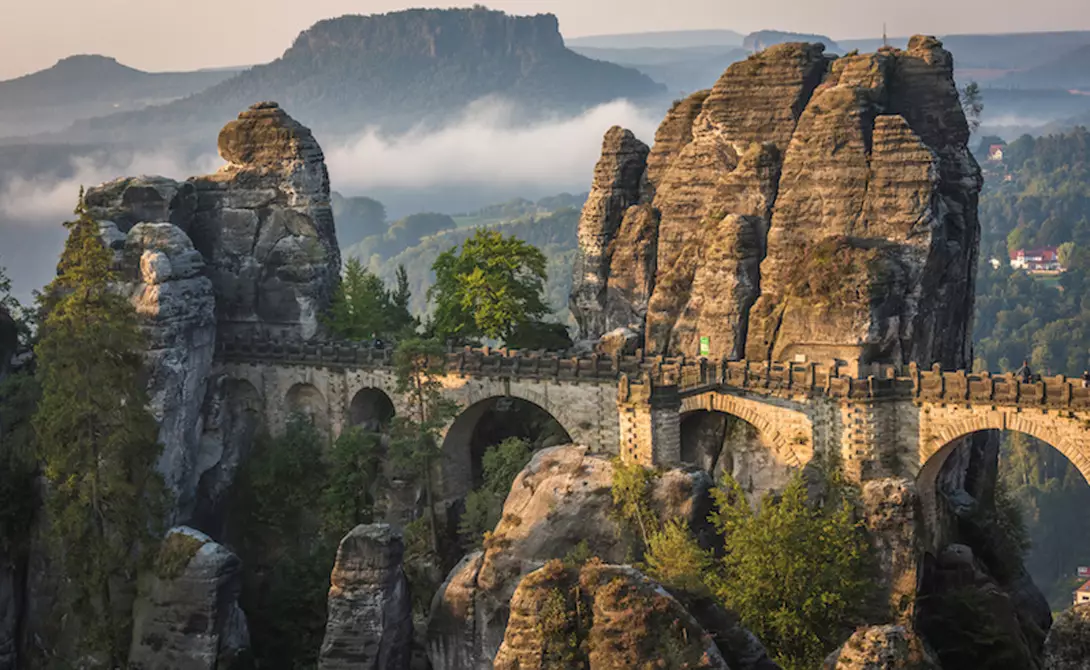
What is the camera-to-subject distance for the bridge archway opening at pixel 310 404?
2598 inches

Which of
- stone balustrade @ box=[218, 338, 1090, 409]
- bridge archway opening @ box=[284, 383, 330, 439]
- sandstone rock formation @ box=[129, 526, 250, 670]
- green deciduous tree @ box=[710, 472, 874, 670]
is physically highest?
stone balustrade @ box=[218, 338, 1090, 409]

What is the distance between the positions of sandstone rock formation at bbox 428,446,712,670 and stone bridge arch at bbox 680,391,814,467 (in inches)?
141

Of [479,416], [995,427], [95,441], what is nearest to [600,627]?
[995,427]

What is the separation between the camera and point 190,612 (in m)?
55.0

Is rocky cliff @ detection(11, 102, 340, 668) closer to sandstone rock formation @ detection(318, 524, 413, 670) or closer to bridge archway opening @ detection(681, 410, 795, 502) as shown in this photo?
sandstone rock formation @ detection(318, 524, 413, 670)

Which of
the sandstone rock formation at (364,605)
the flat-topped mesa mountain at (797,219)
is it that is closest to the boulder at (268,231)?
the flat-topped mesa mountain at (797,219)

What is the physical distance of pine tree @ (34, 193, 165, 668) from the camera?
181 feet

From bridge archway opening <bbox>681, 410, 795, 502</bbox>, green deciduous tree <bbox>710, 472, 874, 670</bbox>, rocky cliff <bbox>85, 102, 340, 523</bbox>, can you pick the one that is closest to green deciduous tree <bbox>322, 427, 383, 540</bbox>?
rocky cliff <bbox>85, 102, 340, 523</bbox>

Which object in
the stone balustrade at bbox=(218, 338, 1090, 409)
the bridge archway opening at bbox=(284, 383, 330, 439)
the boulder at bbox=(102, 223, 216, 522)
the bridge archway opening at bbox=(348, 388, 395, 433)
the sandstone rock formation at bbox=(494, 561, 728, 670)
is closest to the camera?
the sandstone rock formation at bbox=(494, 561, 728, 670)

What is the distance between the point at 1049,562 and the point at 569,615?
109303mm

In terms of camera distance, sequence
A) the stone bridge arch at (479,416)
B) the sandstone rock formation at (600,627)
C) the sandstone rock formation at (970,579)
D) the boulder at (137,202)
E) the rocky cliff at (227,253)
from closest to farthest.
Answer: the sandstone rock formation at (600,627), the sandstone rock formation at (970,579), the stone bridge arch at (479,416), the rocky cliff at (227,253), the boulder at (137,202)

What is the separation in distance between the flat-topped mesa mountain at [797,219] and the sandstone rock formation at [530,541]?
8.94m

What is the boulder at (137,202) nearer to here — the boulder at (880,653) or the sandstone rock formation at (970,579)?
the sandstone rock formation at (970,579)

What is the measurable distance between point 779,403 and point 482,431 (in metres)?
14.2
